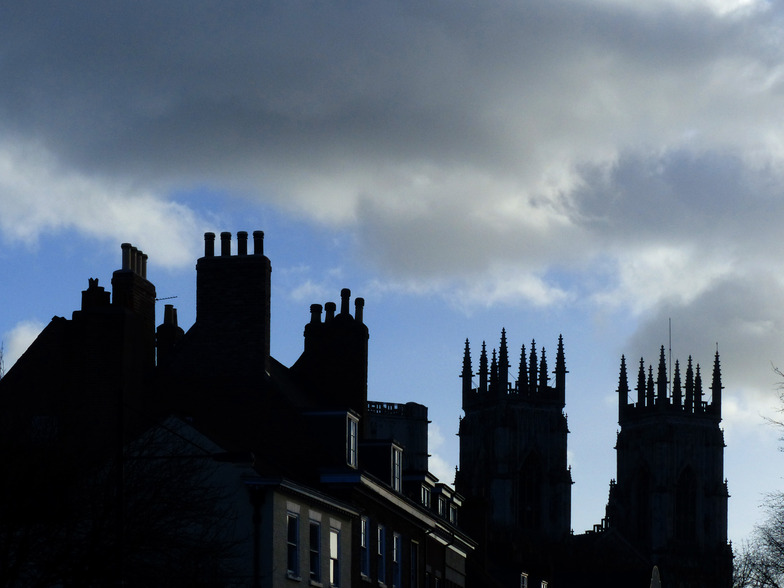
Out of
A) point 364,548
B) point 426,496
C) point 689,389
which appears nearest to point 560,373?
point 689,389

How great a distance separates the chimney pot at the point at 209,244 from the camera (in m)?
43.5

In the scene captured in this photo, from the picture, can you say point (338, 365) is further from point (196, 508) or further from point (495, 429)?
point (495, 429)

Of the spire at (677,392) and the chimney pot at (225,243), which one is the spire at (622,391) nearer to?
the spire at (677,392)

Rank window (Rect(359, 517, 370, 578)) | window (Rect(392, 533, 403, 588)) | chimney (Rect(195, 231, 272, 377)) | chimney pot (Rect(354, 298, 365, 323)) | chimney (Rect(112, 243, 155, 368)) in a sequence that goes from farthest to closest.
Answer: chimney pot (Rect(354, 298, 365, 323)) < window (Rect(392, 533, 403, 588)) < window (Rect(359, 517, 370, 578)) < chimney (Rect(195, 231, 272, 377)) < chimney (Rect(112, 243, 155, 368))

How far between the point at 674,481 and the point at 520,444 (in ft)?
44.5

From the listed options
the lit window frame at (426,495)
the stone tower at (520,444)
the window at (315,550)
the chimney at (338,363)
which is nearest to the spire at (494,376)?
the stone tower at (520,444)

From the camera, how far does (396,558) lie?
46.2 meters

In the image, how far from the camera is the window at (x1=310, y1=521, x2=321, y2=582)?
39.4m

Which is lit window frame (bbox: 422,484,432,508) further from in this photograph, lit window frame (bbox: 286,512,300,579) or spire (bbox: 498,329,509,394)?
spire (bbox: 498,329,509,394)

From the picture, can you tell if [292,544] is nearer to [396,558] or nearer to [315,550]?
[315,550]

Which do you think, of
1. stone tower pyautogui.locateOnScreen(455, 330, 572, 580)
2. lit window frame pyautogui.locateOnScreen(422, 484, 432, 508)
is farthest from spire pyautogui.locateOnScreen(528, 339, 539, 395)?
lit window frame pyautogui.locateOnScreen(422, 484, 432, 508)

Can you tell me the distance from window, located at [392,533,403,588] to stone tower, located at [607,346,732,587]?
357ft

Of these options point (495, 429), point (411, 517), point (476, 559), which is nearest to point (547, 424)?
point (495, 429)

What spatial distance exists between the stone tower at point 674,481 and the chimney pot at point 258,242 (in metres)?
114
